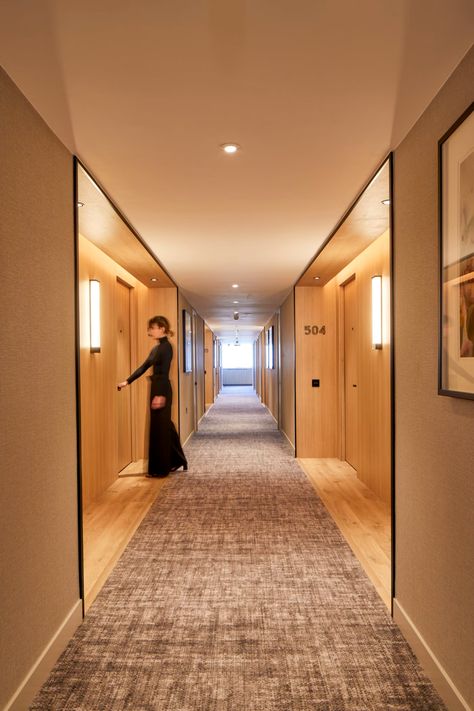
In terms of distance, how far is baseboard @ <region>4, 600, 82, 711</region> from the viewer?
6.26 feet

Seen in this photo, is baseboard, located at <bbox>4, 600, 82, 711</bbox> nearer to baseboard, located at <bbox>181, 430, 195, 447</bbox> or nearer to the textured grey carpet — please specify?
the textured grey carpet

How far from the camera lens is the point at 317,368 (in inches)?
283

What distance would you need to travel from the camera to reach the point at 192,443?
8266 mm

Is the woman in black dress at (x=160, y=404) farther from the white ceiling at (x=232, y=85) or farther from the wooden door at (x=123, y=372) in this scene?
the white ceiling at (x=232, y=85)

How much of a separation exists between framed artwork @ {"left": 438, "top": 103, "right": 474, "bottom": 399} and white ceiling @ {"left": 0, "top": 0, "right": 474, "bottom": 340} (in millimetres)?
319

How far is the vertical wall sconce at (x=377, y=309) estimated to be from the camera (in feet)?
15.4

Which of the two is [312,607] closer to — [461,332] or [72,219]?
[461,332]

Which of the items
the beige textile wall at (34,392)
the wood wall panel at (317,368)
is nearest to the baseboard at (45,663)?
the beige textile wall at (34,392)

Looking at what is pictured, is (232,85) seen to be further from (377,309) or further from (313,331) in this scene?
(313,331)

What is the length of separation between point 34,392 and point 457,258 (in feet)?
5.60

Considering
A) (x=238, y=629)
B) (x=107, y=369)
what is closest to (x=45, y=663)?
(x=238, y=629)

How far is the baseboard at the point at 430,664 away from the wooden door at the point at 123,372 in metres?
4.19

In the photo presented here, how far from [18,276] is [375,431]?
3874mm

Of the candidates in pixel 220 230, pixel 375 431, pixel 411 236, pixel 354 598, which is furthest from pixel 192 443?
pixel 411 236
